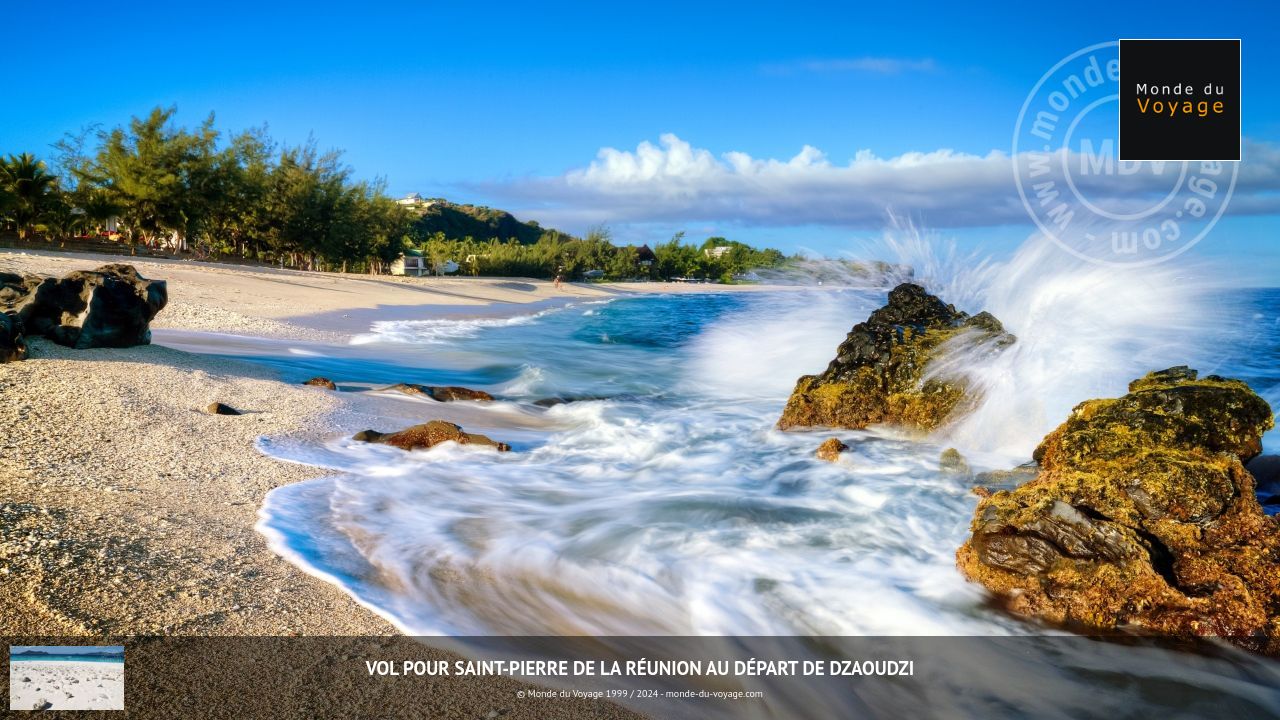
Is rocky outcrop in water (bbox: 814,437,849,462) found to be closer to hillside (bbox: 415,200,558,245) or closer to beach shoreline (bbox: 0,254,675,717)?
beach shoreline (bbox: 0,254,675,717)

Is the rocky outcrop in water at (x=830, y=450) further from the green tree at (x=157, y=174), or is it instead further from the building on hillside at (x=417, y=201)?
the building on hillside at (x=417, y=201)

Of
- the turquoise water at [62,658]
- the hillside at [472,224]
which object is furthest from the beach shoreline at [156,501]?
the hillside at [472,224]

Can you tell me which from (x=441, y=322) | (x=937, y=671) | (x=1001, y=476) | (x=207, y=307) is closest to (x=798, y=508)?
(x=1001, y=476)

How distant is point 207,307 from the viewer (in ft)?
48.9

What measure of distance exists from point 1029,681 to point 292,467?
4.49m

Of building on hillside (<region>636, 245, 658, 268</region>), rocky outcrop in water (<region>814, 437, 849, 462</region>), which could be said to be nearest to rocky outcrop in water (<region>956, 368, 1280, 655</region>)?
rocky outcrop in water (<region>814, 437, 849, 462</region>)

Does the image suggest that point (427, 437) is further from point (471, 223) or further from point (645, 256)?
point (471, 223)

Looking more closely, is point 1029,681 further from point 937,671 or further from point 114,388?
point 114,388

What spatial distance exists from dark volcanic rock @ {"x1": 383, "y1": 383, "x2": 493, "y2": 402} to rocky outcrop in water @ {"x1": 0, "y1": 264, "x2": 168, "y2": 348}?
8.54 ft

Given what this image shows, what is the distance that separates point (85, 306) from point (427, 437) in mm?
3868

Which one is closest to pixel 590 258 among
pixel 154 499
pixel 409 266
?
pixel 409 266

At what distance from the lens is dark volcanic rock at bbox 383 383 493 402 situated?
8812 mm

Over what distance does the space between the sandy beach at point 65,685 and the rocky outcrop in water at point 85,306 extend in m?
5.84

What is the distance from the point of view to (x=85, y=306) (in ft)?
24.0
